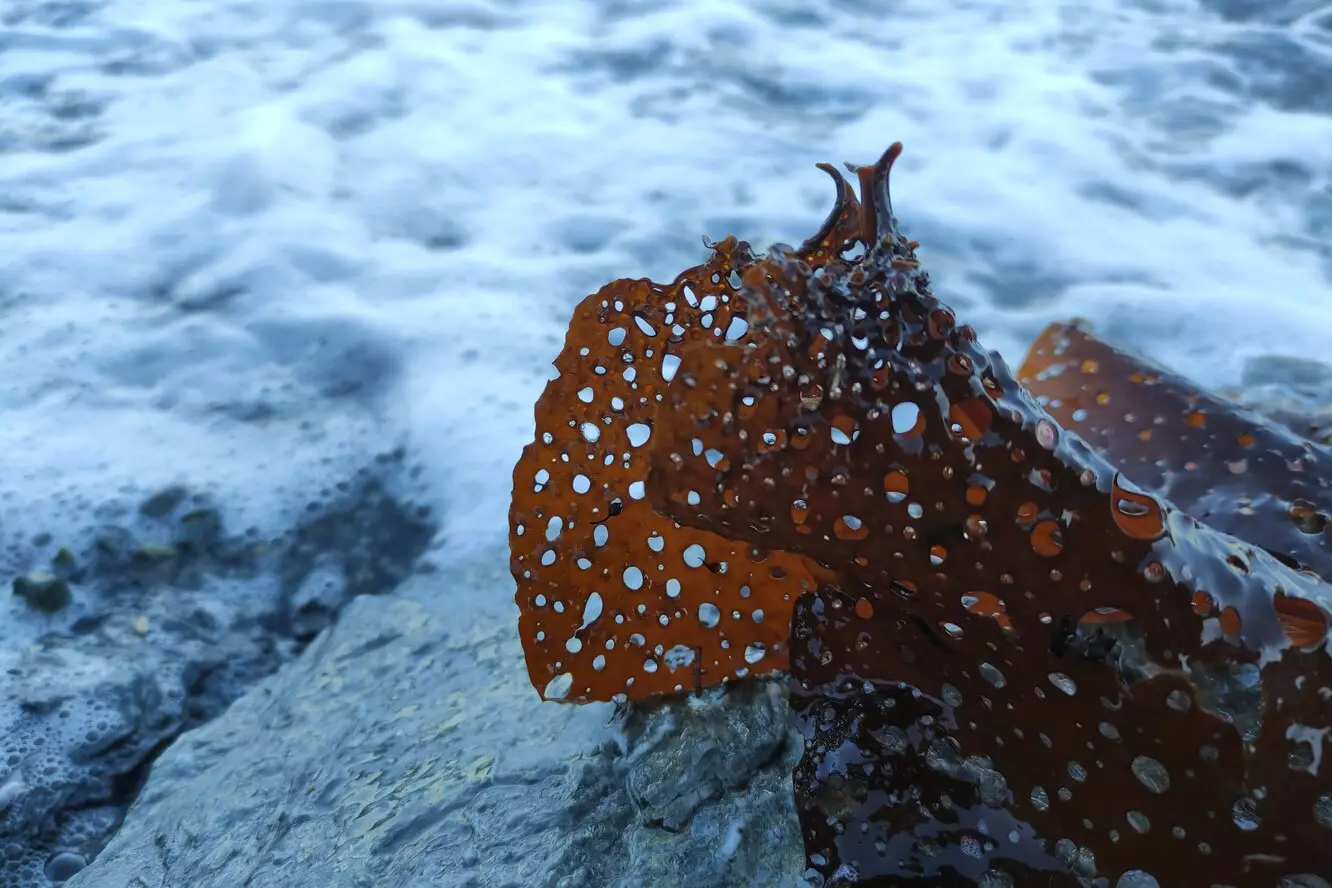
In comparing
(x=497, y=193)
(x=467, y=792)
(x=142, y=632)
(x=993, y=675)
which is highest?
(x=993, y=675)

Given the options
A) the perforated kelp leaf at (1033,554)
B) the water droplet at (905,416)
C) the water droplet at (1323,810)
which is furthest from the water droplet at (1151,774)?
the water droplet at (905,416)

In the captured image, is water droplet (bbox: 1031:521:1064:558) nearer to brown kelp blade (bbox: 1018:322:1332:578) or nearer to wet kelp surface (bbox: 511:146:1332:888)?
wet kelp surface (bbox: 511:146:1332:888)

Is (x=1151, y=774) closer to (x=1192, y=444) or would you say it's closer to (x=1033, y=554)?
(x=1033, y=554)

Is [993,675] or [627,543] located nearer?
[993,675]

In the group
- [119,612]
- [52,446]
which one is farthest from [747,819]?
[52,446]

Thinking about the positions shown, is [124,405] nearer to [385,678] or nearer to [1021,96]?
[385,678]

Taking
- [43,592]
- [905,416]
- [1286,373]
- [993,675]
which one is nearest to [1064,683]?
[993,675]

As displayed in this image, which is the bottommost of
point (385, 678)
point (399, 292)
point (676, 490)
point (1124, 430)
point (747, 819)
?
point (399, 292)
